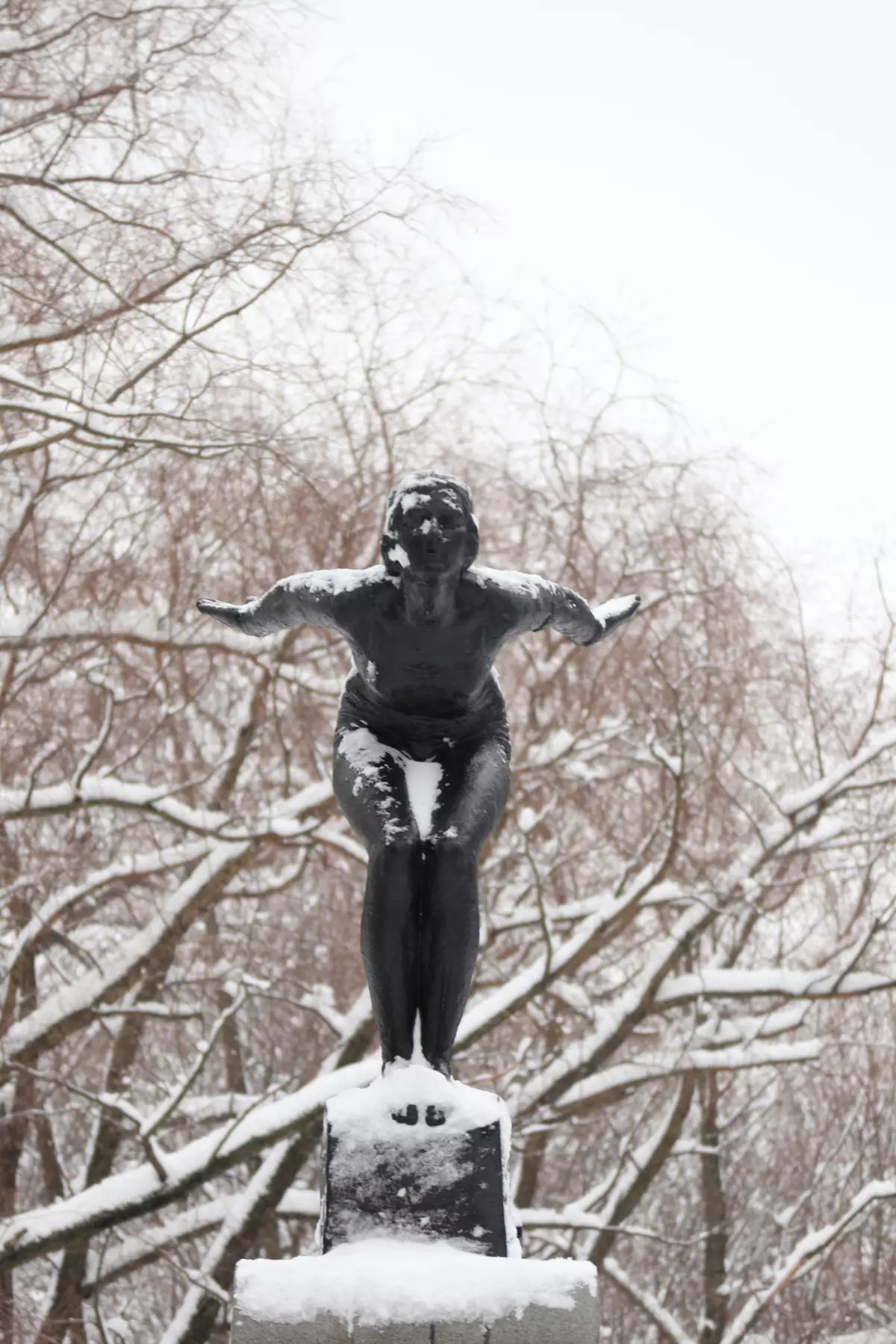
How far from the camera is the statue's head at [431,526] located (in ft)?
11.1

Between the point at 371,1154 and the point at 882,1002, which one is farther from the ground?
the point at 882,1002

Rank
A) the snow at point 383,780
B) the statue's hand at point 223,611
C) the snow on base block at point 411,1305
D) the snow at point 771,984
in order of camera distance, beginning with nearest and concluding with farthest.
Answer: the snow on base block at point 411,1305 < the snow at point 383,780 < the statue's hand at point 223,611 < the snow at point 771,984

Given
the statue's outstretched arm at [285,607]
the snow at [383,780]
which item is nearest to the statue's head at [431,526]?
the statue's outstretched arm at [285,607]

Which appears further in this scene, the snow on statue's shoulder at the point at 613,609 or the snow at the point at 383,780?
the snow on statue's shoulder at the point at 613,609

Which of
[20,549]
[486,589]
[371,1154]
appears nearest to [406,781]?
[486,589]

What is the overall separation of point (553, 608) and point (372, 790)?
0.68 m

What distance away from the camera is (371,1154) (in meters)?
3.15

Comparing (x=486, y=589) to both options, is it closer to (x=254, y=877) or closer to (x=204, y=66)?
(x=204, y=66)

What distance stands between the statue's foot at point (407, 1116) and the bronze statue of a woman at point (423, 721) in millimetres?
174

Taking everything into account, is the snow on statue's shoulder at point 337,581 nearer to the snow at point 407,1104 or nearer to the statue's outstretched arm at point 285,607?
the statue's outstretched arm at point 285,607

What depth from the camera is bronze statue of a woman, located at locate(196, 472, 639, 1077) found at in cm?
335

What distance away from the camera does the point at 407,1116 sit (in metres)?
3.19

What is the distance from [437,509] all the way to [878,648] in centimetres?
726

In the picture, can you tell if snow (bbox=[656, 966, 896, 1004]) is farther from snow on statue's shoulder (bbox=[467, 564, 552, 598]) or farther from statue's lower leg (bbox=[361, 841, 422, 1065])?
statue's lower leg (bbox=[361, 841, 422, 1065])
